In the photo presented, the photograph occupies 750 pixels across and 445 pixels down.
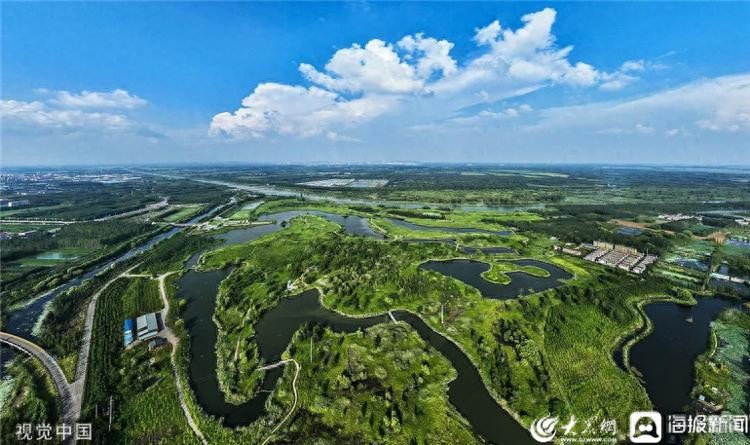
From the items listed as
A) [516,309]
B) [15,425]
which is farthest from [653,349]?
[15,425]

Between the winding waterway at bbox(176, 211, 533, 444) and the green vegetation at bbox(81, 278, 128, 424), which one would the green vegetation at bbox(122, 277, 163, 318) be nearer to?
the green vegetation at bbox(81, 278, 128, 424)

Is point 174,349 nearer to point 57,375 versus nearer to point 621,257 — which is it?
point 57,375

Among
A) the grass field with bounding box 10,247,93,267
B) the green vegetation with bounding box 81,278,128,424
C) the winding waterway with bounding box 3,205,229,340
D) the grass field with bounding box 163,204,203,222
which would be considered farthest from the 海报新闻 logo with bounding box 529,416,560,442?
the grass field with bounding box 163,204,203,222

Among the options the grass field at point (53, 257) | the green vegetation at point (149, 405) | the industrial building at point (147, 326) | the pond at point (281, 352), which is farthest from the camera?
the grass field at point (53, 257)

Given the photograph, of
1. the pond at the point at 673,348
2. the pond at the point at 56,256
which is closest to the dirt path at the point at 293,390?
the pond at the point at 673,348

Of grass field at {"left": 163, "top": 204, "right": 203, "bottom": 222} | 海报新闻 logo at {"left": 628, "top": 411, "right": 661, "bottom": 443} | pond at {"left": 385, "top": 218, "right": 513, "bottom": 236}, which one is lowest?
海报新闻 logo at {"left": 628, "top": 411, "right": 661, "bottom": 443}

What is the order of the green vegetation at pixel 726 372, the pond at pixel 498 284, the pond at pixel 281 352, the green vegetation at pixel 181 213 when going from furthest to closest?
the green vegetation at pixel 181 213, the pond at pixel 498 284, the green vegetation at pixel 726 372, the pond at pixel 281 352

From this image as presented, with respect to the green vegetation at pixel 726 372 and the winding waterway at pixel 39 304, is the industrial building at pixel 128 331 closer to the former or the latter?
the winding waterway at pixel 39 304
